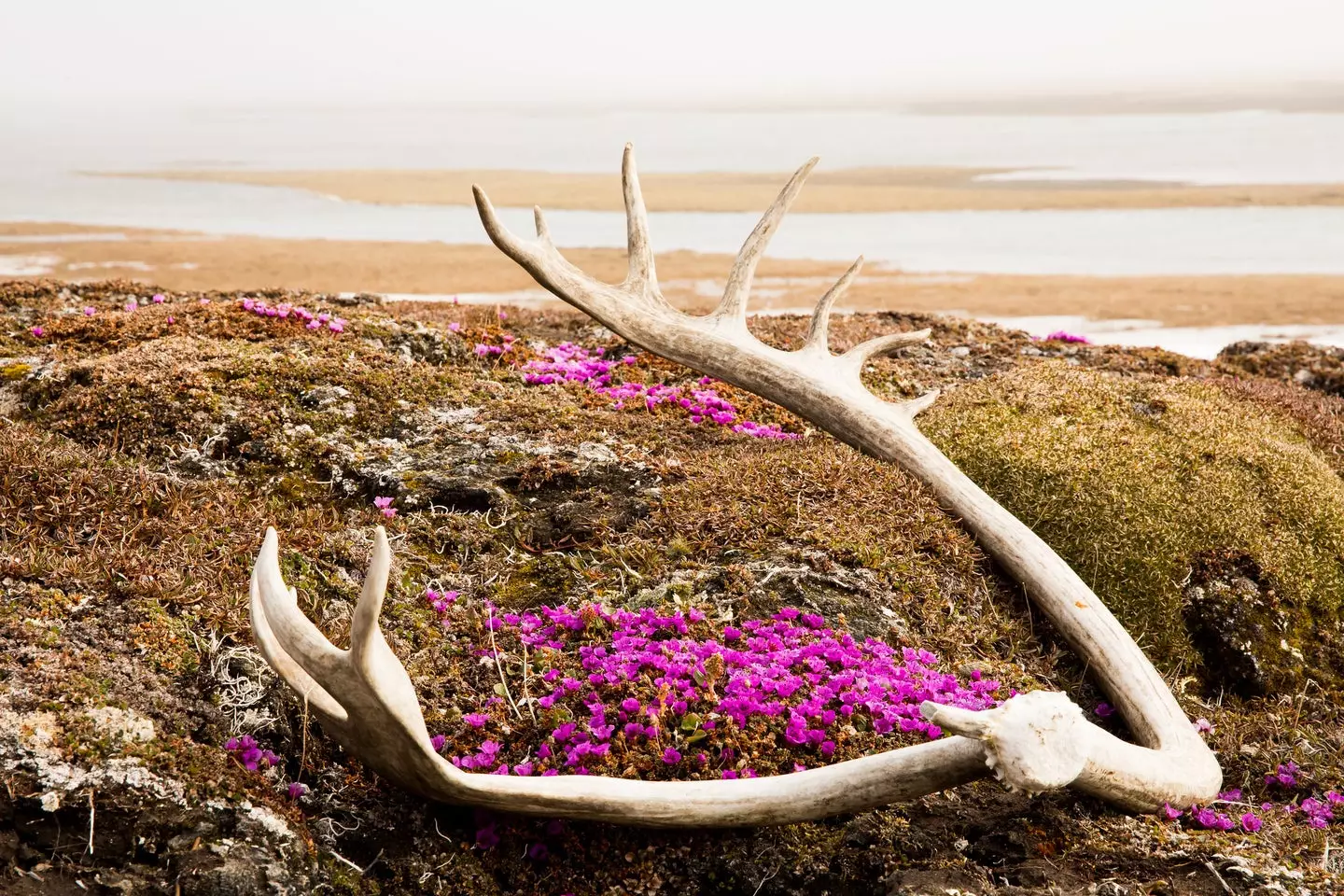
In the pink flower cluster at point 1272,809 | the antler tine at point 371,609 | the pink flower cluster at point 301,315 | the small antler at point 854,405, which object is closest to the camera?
the antler tine at point 371,609

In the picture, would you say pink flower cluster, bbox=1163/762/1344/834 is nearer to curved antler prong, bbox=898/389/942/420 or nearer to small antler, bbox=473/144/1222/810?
small antler, bbox=473/144/1222/810

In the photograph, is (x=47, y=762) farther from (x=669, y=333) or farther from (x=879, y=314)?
(x=879, y=314)

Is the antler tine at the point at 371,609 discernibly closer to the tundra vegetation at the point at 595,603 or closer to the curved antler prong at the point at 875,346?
the tundra vegetation at the point at 595,603

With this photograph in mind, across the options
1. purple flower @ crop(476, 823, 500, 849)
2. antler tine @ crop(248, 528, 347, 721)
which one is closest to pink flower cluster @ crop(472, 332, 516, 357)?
antler tine @ crop(248, 528, 347, 721)

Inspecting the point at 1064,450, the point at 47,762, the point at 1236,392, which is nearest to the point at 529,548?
the point at 47,762

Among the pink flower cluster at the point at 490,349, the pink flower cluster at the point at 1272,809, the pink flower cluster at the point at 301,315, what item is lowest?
the pink flower cluster at the point at 1272,809

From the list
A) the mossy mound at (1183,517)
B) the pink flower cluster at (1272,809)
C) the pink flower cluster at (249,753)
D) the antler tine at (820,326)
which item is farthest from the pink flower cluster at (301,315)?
the pink flower cluster at (1272,809)

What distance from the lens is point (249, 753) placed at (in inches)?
178

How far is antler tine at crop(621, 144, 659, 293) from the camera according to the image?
7.48m

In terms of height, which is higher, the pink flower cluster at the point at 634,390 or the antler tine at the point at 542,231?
the antler tine at the point at 542,231

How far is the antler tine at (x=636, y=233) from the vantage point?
7.48 metres

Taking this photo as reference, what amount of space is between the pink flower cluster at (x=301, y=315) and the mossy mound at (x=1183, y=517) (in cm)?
563

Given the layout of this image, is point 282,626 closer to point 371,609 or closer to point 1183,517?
point 371,609

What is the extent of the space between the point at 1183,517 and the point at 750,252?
11.7ft
